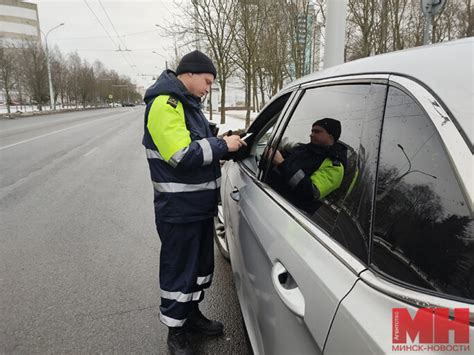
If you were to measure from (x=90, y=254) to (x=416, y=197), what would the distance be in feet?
11.9

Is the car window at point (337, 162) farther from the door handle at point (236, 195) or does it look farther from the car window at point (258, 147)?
the car window at point (258, 147)

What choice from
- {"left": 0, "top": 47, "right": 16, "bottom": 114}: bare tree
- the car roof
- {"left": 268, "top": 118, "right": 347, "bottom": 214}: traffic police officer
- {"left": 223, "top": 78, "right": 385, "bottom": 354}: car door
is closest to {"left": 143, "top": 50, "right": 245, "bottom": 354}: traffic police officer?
{"left": 223, "top": 78, "right": 385, "bottom": 354}: car door

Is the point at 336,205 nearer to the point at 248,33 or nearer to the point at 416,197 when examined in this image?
the point at 416,197

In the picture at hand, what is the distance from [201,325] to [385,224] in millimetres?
1936

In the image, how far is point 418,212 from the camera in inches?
37.1

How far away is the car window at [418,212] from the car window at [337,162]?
2.2 inches

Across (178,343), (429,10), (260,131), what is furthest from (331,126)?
(429,10)

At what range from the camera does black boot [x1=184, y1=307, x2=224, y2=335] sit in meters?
2.57

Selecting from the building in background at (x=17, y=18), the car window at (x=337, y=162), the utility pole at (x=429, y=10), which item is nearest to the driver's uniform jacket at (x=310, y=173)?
the car window at (x=337, y=162)

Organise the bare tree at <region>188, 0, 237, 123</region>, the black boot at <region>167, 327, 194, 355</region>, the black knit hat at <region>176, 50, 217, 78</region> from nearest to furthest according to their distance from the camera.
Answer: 1. the black knit hat at <region>176, 50, 217, 78</region>
2. the black boot at <region>167, 327, 194, 355</region>
3. the bare tree at <region>188, 0, 237, 123</region>

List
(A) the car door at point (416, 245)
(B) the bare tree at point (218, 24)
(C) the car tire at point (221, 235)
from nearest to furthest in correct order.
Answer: (A) the car door at point (416, 245)
(C) the car tire at point (221, 235)
(B) the bare tree at point (218, 24)

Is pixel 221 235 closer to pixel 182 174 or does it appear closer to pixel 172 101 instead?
pixel 182 174

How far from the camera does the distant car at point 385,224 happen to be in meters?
0.85

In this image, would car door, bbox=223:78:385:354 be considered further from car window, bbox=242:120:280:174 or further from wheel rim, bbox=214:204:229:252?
wheel rim, bbox=214:204:229:252
